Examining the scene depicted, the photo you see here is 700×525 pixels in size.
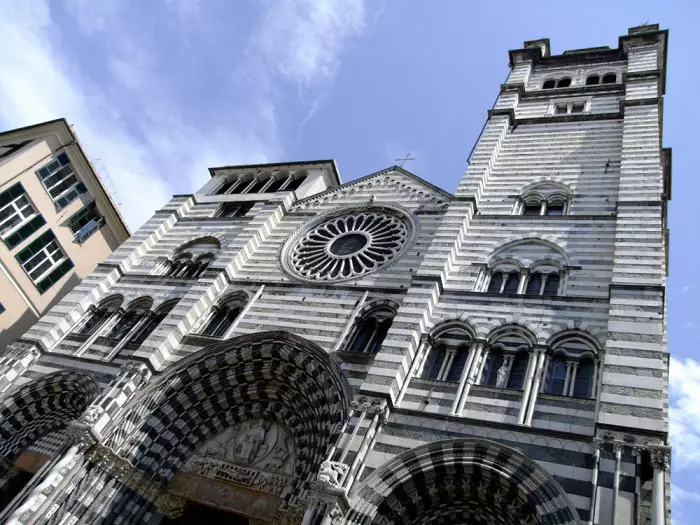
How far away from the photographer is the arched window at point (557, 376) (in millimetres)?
10969

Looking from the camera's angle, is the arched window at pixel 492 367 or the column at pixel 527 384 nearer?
the column at pixel 527 384

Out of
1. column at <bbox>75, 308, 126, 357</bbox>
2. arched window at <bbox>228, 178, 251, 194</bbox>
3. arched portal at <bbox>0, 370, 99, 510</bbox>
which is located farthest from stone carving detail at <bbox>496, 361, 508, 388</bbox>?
arched window at <bbox>228, 178, 251, 194</bbox>

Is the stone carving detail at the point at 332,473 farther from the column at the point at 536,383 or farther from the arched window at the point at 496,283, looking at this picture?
the arched window at the point at 496,283

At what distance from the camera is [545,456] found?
9.55 metres

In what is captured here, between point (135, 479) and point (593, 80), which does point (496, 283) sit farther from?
point (593, 80)

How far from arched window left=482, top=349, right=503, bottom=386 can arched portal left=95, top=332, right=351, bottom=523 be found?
2947 mm

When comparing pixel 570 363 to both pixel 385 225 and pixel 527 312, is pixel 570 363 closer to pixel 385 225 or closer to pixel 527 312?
pixel 527 312

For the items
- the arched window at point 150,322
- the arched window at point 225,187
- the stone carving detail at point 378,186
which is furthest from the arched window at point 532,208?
the arched window at point 225,187

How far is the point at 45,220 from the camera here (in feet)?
67.8

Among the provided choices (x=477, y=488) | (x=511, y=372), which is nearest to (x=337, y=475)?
(x=477, y=488)

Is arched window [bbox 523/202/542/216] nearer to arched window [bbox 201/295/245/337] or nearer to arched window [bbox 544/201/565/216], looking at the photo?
arched window [bbox 544/201/565/216]

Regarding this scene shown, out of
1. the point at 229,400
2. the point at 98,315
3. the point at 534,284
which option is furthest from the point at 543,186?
the point at 98,315

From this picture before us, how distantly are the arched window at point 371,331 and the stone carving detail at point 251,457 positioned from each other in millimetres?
2755

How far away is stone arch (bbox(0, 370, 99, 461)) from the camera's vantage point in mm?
14555
